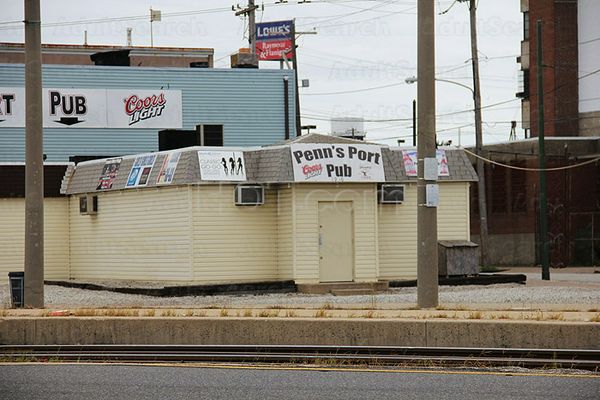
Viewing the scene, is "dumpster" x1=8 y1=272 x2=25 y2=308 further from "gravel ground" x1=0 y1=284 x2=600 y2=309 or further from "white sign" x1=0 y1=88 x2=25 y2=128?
"white sign" x1=0 y1=88 x2=25 y2=128

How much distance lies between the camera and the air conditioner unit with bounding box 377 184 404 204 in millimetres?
31281

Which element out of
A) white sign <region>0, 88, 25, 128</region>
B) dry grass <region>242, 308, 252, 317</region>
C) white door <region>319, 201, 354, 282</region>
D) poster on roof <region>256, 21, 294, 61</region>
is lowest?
dry grass <region>242, 308, 252, 317</region>

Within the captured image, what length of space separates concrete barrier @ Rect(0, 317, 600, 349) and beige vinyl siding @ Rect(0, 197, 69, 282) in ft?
54.2

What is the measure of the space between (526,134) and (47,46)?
3070 centimetres

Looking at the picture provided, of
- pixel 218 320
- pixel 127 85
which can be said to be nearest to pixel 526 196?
pixel 127 85

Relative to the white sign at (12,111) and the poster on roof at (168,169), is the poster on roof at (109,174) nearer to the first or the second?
the poster on roof at (168,169)

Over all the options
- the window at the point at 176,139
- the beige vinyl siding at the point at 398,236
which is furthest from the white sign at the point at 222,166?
the window at the point at 176,139

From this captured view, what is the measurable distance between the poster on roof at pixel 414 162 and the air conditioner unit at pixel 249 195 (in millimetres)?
4503

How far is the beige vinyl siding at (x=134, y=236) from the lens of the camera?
97.9 feet

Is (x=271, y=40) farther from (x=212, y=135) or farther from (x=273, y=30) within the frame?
(x=212, y=135)

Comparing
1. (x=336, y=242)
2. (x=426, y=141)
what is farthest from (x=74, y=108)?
(x=426, y=141)

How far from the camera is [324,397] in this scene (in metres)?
12.5

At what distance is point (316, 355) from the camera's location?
15.9 m

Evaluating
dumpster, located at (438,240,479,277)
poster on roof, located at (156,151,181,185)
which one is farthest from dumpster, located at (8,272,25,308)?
dumpster, located at (438,240,479,277)
